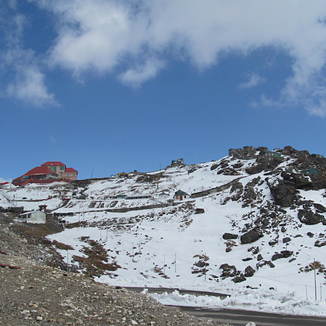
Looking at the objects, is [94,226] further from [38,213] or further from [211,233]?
[211,233]

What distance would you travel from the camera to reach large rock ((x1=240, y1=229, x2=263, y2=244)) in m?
37.8

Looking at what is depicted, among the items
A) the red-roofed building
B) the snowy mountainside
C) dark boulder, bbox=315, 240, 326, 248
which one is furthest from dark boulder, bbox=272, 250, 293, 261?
the red-roofed building

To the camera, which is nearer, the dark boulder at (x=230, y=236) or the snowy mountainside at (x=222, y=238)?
the snowy mountainside at (x=222, y=238)

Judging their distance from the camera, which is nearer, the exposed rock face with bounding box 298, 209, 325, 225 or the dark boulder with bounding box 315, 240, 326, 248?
the dark boulder with bounding box 315, 240, 326, 248

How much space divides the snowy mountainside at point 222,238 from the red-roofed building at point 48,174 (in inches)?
2820

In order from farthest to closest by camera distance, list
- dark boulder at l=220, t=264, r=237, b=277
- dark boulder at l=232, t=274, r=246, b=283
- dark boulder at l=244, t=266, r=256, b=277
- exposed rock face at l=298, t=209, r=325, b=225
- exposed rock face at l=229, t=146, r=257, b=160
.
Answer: exposed rock face at l=229, t=146, r=257, b=160
exposed rock face at l=298, t=209, r=325, b=225
dark boulder at l=220, t=264, r=237, b=277
dark boulder at l=244, t=266, r=256, b=277
dark boulder at l=232, t=274, r=246, b=283

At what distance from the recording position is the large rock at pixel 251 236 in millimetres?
37750

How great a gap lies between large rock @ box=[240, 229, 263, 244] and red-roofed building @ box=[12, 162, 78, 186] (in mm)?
99086

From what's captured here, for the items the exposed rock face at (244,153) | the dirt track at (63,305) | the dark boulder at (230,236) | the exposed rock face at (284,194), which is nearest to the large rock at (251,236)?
the dark boulder at (230,236)

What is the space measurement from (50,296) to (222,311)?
905 centimetres

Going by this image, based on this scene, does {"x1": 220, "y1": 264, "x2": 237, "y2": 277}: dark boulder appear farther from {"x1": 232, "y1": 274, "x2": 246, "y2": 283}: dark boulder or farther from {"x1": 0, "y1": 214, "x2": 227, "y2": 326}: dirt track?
{"x1": 0, "y1": 214, "x2": 227, "y2": 326}: dirt track

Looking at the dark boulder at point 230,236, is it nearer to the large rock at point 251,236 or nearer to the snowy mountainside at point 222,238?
the snowy mountainside at point 222,238

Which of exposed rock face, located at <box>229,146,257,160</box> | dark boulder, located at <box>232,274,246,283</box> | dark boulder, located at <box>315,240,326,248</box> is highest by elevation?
exposed rock face, located at <box>229,146,257,160</box>

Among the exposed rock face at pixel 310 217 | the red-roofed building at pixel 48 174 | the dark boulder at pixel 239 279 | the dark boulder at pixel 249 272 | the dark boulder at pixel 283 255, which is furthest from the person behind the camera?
the red-roofed building at pixel 48 174
